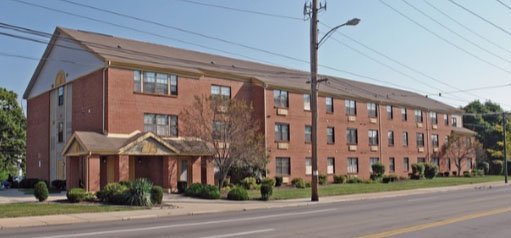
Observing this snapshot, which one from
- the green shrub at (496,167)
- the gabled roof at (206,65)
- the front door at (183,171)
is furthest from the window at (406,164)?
the front door at (183,171)

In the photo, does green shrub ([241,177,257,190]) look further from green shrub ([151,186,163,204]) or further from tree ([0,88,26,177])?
tree ([0,88,26,177])

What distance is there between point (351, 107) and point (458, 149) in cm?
2009

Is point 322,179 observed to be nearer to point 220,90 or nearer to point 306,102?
point 306,102

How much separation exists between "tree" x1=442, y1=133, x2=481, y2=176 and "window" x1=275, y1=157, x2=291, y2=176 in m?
27.7

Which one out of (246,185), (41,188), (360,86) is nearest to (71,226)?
(41,188)

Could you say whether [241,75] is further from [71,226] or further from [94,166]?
[71,226]

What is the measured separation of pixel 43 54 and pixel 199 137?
1612 centimetres

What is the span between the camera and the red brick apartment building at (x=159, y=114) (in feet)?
108

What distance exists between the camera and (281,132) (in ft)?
142

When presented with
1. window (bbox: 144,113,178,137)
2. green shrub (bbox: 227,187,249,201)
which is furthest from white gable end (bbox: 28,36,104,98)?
green shrub (bbox: 227,187,249,201)

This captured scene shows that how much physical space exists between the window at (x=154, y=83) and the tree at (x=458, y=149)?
39.1m

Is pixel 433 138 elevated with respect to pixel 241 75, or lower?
lower

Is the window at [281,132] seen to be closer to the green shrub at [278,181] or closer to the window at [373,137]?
the green shrub at [278,181]

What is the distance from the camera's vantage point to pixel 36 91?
4334 centimetres
